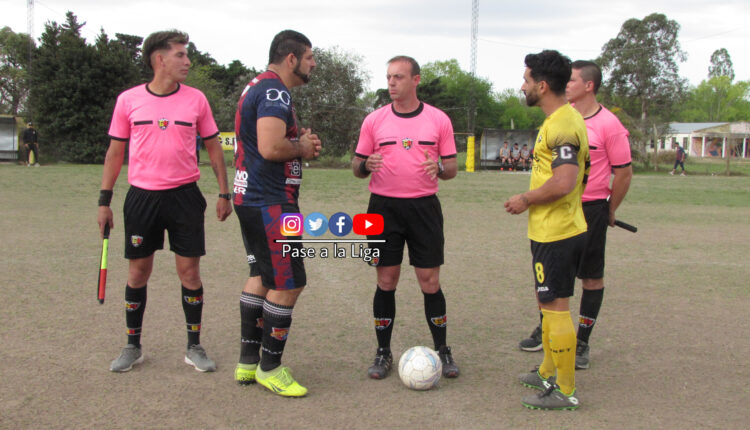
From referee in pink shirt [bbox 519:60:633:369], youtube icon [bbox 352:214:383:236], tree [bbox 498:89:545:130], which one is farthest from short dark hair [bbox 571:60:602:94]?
tree [bbox 498:89:545:130]

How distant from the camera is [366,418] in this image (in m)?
3.68

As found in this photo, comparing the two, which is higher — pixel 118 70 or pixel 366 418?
pixel 118 70

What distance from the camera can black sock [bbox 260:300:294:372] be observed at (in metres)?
4.11

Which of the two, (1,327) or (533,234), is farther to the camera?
(1,327)

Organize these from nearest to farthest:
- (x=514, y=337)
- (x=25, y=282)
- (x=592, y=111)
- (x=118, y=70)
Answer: (x=592, y=111) → (x=514, y=337) → (x=25, y=282) → (x=118, y=70)

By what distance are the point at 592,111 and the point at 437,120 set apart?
52.7 inches

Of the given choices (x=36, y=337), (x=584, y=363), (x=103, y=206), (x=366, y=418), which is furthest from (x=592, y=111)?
(x=36, y=337)

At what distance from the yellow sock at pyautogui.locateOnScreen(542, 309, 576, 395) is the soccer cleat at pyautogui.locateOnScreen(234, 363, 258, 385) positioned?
6.63 ft

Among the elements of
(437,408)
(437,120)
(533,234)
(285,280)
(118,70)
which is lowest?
(437,408)

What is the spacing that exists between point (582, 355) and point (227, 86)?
73.4m

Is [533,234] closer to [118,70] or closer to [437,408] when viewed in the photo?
[437,408]

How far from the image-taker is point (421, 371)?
13.5 ft

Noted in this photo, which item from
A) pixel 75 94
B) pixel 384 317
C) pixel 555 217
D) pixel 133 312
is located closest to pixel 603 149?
pixel 555 217

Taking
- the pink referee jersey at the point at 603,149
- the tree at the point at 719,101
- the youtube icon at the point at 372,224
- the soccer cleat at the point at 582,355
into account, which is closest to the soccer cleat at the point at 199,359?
the youtube icon at the point at 372,224
